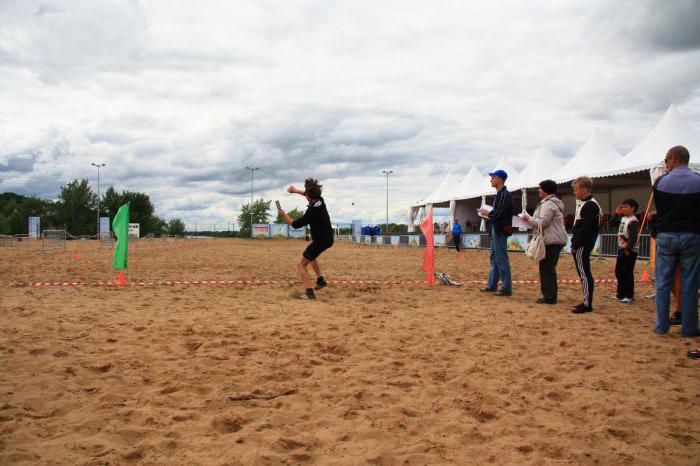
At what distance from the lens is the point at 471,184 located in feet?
104

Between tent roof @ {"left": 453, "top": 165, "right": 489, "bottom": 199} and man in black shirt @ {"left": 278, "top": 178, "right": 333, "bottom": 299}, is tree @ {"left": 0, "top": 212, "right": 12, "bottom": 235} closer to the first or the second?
tent roof @ {"left": 453, "top": 165, "right": 489, "bottom": 199}

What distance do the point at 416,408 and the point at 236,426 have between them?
3.73 feet

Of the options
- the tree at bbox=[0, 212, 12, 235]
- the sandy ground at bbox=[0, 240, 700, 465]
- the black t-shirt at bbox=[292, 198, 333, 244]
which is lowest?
the sandy ground at bbox=[0, 240, 700, 465]

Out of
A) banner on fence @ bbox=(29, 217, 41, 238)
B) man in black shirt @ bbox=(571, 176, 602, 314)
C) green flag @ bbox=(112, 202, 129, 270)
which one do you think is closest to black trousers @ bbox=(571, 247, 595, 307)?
man in black shirt @ bbox=(571, 176, 602, 314)

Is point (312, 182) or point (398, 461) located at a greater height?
point (312, 182)

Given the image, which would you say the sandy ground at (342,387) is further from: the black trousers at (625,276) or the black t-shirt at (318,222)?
the black t-shirt at (318,222)

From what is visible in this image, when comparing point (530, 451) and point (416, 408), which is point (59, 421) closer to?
point (416, 408)

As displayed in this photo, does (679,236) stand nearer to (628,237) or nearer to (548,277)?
(548,277)

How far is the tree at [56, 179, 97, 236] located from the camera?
7212 cm

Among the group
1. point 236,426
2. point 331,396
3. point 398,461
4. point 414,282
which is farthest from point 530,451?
point 414,282

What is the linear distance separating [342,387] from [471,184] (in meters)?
29.7

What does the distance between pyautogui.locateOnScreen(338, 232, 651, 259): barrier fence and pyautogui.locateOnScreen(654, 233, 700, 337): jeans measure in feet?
13.6

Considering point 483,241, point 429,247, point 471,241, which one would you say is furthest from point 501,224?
point 471,241

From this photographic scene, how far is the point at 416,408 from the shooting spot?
3.07 meters
